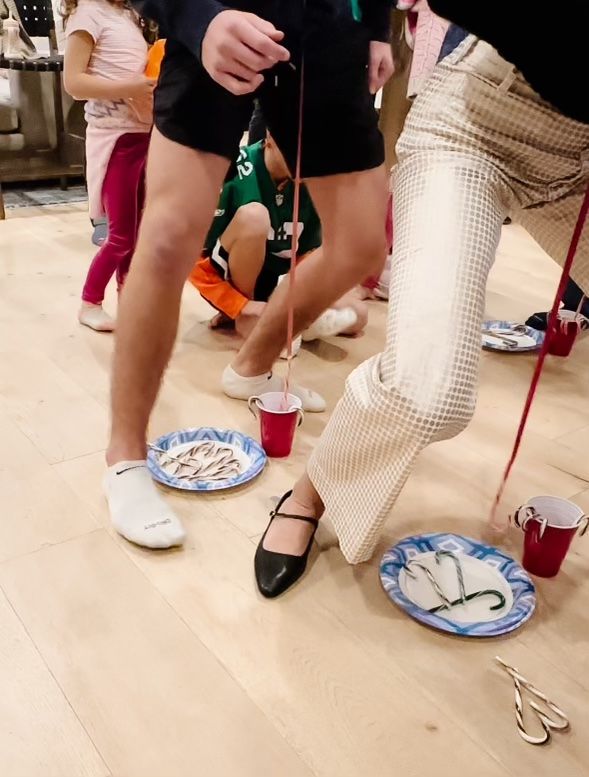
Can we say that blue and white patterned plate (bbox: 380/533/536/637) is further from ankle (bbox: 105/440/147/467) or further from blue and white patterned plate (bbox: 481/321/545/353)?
blue and white patterned plate (bbox: 481/321/545/353)

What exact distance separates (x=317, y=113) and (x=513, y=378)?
0.97m

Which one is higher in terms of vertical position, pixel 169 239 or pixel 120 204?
pixel 169 239

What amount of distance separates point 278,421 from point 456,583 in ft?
1.49

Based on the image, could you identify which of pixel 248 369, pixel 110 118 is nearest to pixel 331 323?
pixel 248 369

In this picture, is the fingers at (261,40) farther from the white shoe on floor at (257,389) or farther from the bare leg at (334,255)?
the white shoe on floor at (257,389)

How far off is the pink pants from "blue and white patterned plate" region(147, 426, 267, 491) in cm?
73

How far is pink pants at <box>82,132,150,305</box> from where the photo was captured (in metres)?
2.03

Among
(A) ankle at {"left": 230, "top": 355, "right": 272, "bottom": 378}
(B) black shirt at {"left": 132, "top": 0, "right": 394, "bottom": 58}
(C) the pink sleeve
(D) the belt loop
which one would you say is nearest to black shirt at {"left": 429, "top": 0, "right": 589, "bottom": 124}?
(D) the belt loop

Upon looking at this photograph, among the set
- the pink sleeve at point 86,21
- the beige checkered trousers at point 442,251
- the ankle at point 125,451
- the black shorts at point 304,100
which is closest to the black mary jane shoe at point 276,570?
the beige checkered trousers at point 442,251

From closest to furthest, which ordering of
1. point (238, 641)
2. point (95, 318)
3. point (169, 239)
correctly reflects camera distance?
point (238, 641)
point (169, 239)
point (95, 318)

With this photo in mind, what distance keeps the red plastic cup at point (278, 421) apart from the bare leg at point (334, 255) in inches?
6.4

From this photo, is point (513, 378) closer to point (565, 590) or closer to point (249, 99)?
point (565, 590)

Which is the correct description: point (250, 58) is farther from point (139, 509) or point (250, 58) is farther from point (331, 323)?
point (331, 323)

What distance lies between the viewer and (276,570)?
1.14 m
